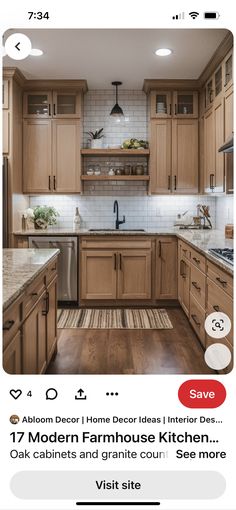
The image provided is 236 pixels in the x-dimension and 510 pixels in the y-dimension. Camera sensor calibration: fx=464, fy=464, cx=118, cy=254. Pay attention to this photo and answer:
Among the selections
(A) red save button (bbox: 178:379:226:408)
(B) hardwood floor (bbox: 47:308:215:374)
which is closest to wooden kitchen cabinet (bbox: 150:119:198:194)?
(B) hardwood floor (bbox: 47:308:215:374)

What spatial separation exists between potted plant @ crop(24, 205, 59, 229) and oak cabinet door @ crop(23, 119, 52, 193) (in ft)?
0.57

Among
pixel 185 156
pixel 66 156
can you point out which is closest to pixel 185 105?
pixel 185 156

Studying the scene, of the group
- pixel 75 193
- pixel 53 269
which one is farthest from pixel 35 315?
pixel 75 193

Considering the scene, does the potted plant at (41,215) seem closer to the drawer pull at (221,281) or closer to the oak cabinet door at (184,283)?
the oak cabinet door at (184,283)

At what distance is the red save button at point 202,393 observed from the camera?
82 centimetres

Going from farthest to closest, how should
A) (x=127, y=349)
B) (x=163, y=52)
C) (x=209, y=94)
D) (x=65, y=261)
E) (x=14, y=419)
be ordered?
(x=65, y=261) → (x=209, y=94) → (x=163, y=52) → (x=127, y=349) → (x=14, y=419)

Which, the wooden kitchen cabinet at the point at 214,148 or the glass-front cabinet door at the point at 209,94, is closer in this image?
the wooden kitchen cabinet at the point at 214,148

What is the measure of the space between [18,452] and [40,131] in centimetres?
349

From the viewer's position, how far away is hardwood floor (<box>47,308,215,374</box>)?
2.17 metres

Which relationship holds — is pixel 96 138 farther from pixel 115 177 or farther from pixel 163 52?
pixel 163 52

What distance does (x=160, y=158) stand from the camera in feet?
13.4

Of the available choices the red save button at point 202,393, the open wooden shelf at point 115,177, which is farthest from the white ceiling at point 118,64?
the red save button at point 202,393

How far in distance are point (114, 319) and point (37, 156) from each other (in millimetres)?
1578

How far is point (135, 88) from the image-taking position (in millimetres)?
4133
